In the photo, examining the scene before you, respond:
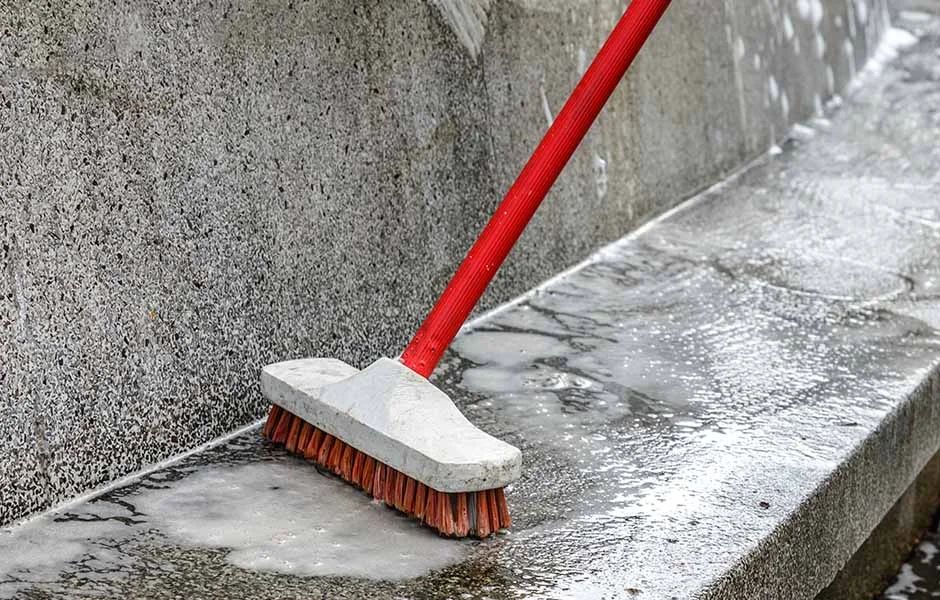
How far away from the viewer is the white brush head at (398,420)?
156cm

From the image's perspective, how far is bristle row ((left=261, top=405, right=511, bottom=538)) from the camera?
1612 millimetres

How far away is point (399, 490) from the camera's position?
1669mm

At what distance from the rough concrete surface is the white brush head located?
0.09 meters

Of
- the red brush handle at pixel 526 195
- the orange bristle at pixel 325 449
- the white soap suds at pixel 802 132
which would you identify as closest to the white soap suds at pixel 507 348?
the red brush handle at pixel 526 195

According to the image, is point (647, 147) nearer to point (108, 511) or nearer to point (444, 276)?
point (444, 276)

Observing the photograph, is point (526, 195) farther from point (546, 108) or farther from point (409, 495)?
point (546, 108)

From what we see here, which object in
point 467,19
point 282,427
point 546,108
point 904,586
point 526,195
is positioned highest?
point 467,19

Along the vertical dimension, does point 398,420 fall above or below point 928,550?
above

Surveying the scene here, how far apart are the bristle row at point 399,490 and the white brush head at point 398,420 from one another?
0.04 meters

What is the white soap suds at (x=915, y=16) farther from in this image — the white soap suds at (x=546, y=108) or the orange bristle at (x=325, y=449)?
the orange bristle at (x=325, y=449)

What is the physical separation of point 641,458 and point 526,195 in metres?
0.42

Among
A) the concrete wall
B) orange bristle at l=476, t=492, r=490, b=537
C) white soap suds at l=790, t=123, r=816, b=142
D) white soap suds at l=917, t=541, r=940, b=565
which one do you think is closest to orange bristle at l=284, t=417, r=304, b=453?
the concrete wall

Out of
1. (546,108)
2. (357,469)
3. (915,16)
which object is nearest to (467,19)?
(546,108)

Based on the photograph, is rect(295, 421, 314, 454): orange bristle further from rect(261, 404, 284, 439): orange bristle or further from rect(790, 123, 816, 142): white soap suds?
A: rect(790, 123, 816, 142): white soap suds
